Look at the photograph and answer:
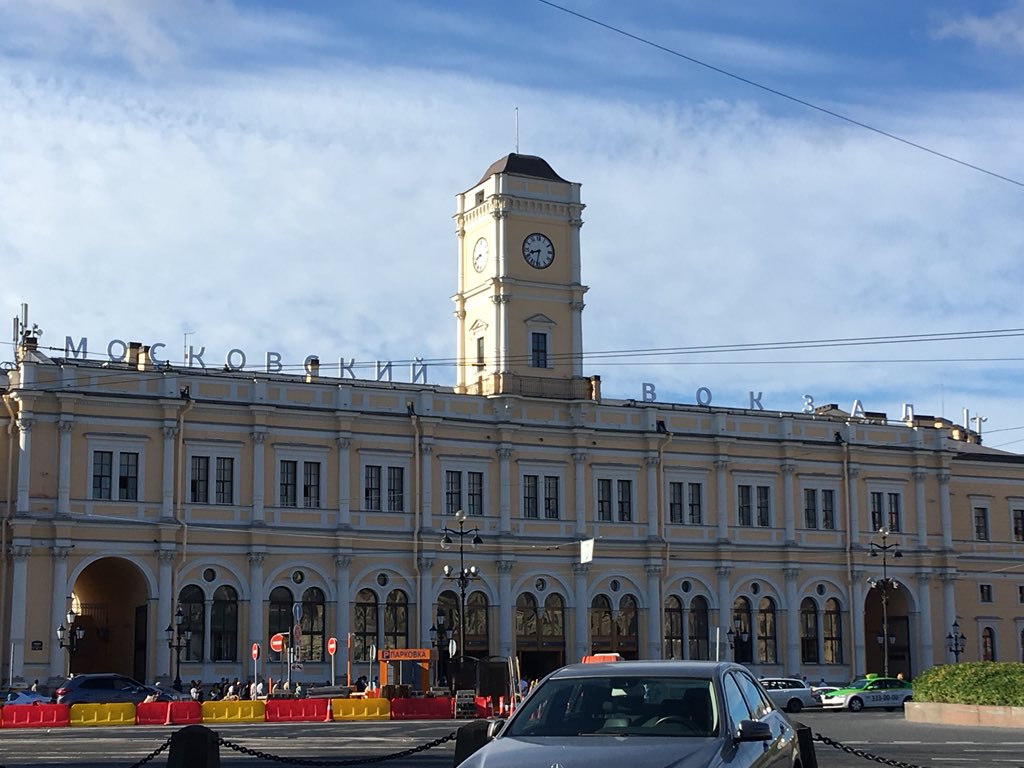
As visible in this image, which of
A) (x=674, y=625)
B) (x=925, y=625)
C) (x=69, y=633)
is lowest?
(x=925, y=625)

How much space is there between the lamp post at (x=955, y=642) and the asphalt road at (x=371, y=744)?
3144cm

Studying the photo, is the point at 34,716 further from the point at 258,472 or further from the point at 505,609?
the point at 505,609

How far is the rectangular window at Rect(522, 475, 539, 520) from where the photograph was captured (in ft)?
222

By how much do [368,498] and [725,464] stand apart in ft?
59.5

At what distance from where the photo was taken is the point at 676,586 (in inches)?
2758

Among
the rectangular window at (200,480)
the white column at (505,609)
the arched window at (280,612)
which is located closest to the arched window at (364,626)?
the arched window at (280,612)

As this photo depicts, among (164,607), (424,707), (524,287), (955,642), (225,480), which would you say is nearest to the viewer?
(424,707)

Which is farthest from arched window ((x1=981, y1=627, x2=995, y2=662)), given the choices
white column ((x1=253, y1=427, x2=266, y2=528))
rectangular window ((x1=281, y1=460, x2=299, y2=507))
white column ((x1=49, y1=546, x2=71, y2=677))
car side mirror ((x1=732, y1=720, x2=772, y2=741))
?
car side mirror ((x1=732, y1=720, x2=772, y2=741))

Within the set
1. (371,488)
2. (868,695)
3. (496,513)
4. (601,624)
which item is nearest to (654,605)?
(601,624)

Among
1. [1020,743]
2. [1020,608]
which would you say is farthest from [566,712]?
[1020,608]

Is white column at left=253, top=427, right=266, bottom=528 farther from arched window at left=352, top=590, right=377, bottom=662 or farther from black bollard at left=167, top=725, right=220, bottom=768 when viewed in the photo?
black bollard at left=167, top=725, right=220, bottom=768

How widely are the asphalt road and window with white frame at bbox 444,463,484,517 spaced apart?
73.7 ft

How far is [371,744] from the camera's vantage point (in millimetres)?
32062

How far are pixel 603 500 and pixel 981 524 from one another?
2281 cm
